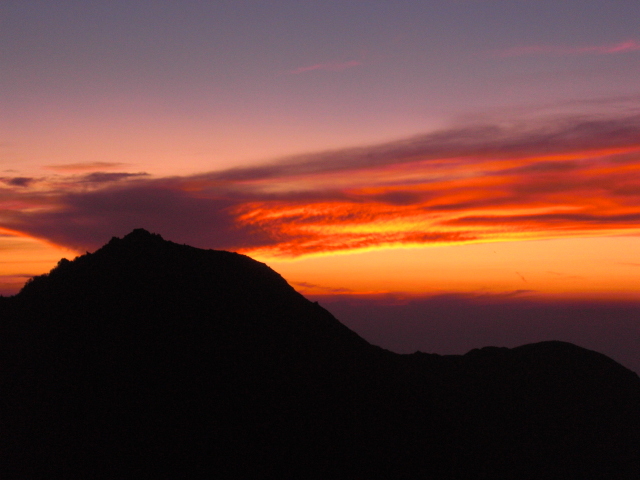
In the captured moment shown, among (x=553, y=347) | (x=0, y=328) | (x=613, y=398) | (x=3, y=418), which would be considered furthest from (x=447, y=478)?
(x=553, y=347)

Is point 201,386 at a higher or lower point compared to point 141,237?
lower

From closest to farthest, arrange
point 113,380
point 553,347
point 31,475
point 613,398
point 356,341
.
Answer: point 31,475 → point 113,380 → point 356,341 → point 613,398 → point 553,347

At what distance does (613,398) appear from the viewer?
7850cm

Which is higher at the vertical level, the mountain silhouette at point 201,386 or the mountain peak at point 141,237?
the mountain peak at point 141,237

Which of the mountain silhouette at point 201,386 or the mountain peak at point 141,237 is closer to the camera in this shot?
the mountain silhouette at point 201,386

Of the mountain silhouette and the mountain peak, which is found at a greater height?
the mountain peak

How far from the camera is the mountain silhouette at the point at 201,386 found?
107 feet

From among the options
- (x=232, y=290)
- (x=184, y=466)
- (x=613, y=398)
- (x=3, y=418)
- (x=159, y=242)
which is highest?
(x=159, y=242)

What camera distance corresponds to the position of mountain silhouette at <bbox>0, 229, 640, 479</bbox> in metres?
32.5

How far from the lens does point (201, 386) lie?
37.3 m

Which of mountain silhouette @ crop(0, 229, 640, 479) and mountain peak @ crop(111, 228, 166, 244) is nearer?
mountain silhouette @ crop(0, 229, 640, 479)

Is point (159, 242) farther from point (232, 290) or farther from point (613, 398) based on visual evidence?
point (613, 398)

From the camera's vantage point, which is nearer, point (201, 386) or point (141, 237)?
point (201, 386)

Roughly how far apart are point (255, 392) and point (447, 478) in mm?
15541
